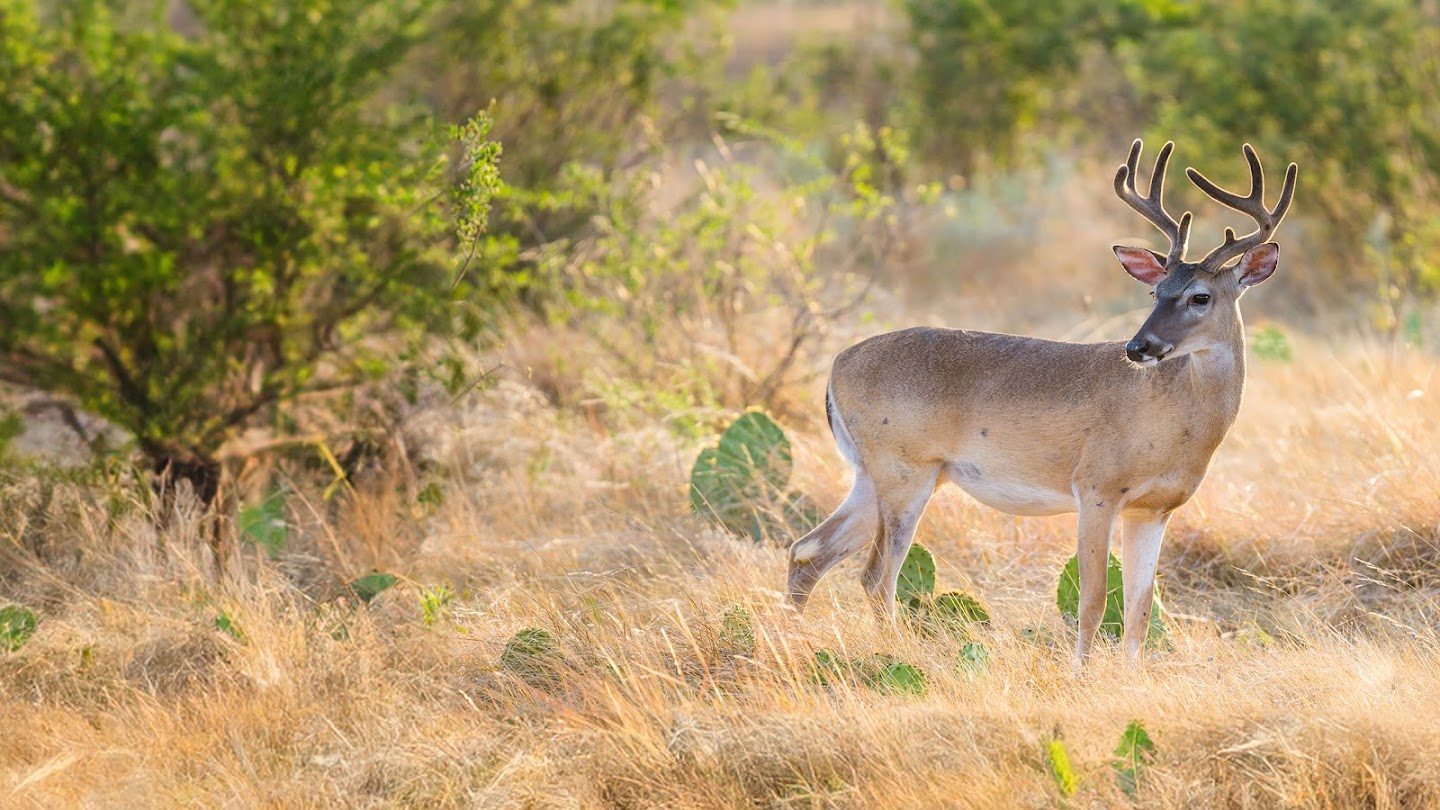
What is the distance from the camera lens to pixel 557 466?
922 centimetres

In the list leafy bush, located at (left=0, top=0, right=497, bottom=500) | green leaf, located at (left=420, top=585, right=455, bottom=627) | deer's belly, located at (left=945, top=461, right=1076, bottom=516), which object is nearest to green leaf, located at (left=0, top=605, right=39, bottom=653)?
green leaf, located at (left=420, top=585, right=455, bottom=627)

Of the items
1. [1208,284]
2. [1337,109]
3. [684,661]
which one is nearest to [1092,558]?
[1208,284]

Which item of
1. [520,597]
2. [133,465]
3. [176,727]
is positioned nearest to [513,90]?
[133,465]

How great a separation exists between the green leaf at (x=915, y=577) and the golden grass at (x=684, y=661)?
0.19 metres

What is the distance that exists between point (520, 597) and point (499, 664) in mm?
707

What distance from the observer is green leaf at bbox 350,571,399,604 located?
6824 mm

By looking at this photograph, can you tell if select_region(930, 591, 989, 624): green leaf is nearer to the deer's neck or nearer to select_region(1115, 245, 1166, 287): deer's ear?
the deer's neck

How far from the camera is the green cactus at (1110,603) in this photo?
6.16 m

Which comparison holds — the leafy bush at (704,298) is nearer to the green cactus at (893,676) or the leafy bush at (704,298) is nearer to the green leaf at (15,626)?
the green leaf at (15,626)

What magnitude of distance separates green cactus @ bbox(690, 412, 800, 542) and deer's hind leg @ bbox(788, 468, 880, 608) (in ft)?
3.64

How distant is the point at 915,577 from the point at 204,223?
462cm

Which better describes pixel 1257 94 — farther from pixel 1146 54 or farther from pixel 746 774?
pixel 746 774

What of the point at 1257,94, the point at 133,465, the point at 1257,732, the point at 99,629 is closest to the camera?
the point at 1257,732

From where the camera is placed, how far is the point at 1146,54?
1783 cm
